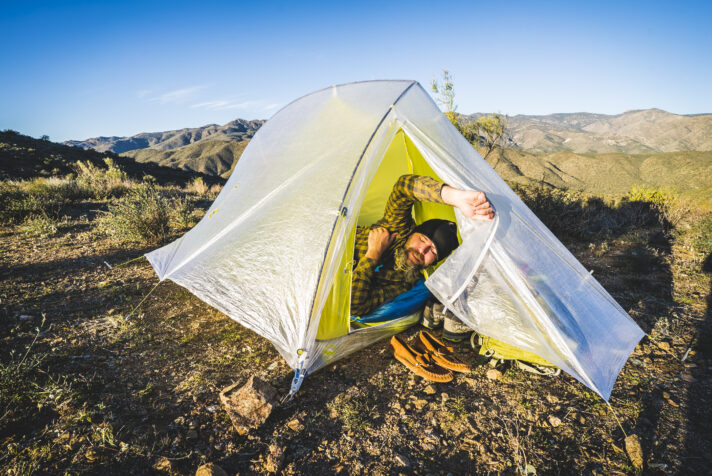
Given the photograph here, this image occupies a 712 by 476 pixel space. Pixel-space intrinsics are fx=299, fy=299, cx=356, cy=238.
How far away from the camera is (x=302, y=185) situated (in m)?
2.93

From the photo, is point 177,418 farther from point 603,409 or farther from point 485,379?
point 603,409

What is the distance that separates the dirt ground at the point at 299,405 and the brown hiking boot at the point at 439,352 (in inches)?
4.4

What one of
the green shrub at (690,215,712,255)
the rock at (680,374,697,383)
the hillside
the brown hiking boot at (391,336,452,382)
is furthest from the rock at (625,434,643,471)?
the hillside

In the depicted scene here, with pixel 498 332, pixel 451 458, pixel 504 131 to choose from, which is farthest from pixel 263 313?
pixel 504 131

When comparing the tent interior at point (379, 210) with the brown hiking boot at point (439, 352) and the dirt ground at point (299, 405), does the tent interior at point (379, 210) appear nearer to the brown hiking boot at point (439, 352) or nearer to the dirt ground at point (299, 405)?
the dirt ground at point (299, 405)

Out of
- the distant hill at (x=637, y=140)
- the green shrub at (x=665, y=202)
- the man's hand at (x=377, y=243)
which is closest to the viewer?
the man's hand at (x=377, y=243)

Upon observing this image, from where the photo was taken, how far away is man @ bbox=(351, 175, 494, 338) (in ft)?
8.71

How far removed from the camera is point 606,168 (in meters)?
63.6

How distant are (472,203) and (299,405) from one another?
2160 millimetres

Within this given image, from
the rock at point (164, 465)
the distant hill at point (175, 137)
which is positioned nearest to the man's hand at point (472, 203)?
the rock at point (164, 465)

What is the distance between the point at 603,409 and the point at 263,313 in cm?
293

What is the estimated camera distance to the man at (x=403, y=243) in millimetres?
2656

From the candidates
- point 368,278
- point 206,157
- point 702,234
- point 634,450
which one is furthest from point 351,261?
point 206,157

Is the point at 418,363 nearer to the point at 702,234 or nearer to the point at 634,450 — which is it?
the point at 634,450
